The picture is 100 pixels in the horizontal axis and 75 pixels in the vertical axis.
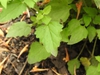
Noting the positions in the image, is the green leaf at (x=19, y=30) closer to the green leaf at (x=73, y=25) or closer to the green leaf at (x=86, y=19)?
the green leaf at (x=73, y=25)

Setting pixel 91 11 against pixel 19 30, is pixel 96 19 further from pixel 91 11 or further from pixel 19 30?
pixel 19 30

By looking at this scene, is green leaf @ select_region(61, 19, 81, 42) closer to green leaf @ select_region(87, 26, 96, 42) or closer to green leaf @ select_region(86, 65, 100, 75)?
green leaf @ select_region(87, 26, 96, 42)

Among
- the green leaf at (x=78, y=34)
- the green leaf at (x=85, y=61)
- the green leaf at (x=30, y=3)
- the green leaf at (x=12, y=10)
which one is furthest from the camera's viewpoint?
the green leaf at (x=85, y=61)

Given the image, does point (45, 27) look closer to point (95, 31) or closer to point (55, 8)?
point (55, 8)

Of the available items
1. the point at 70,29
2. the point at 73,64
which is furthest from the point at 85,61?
the point at 70,29

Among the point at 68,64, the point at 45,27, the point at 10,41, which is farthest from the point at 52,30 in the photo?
the point at 10,41

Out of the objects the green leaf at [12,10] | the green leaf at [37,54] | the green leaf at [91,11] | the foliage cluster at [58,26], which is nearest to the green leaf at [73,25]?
the foliage cluster at [58,26]
